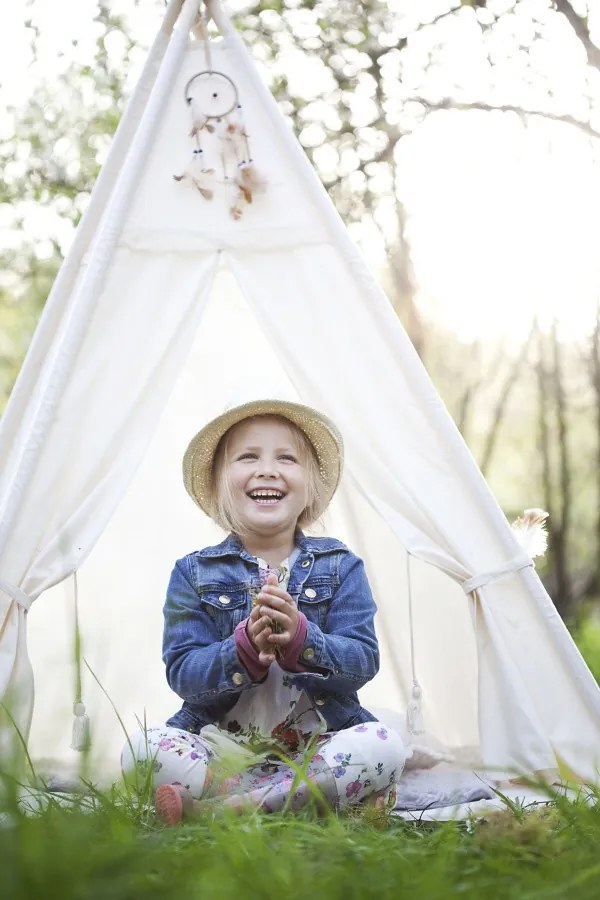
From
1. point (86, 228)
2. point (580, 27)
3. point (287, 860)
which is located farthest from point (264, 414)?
point (580, 27)

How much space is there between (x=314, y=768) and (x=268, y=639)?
0.31 metres

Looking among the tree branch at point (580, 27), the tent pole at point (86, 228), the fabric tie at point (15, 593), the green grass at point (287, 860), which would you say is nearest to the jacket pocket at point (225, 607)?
the fabric tie at point (15, 593)

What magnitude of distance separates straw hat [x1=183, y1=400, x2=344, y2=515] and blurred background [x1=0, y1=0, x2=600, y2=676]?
2600mm

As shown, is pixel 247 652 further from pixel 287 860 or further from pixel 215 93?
pixel 215 93

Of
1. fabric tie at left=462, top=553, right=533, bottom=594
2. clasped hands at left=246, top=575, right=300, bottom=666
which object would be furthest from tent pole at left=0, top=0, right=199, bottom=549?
fabric tie at left=462, top=553, right=533, bottom=594

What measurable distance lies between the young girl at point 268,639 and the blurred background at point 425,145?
106 inches

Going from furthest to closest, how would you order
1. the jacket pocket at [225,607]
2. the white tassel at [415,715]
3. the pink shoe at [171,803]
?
the white tassel at [415,715] < the jacket pocket at [225,607] < the pink shoe at [171,803]

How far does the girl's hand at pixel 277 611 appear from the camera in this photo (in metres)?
2.36

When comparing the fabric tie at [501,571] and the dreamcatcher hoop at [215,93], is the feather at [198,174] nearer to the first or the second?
the dreamcatcher hoop at [215,93]

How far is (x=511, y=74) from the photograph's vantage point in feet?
19.1

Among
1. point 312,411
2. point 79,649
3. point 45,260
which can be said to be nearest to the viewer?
point 79,649

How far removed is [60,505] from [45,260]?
471 cm

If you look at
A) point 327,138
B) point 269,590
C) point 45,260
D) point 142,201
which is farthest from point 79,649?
point 45,260

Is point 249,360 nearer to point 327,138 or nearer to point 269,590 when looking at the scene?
point 269,590
